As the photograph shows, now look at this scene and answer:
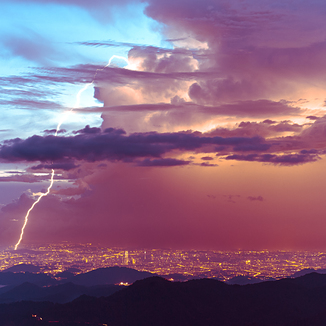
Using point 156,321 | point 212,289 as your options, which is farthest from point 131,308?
point 212,289

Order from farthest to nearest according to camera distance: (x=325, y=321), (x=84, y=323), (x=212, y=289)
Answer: (x=212, y=289), (x=84, y=323), (x=325, y=321)

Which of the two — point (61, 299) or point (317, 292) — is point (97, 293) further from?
point (317, 292)

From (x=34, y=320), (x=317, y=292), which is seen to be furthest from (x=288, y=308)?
(x=34, y=320)

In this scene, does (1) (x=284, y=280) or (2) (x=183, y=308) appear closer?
(2) (x=183, y=308)

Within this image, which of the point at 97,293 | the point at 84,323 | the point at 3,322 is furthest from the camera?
the point at 97,293

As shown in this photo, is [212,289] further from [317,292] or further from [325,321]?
[325,321]

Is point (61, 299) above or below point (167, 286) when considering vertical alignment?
below
